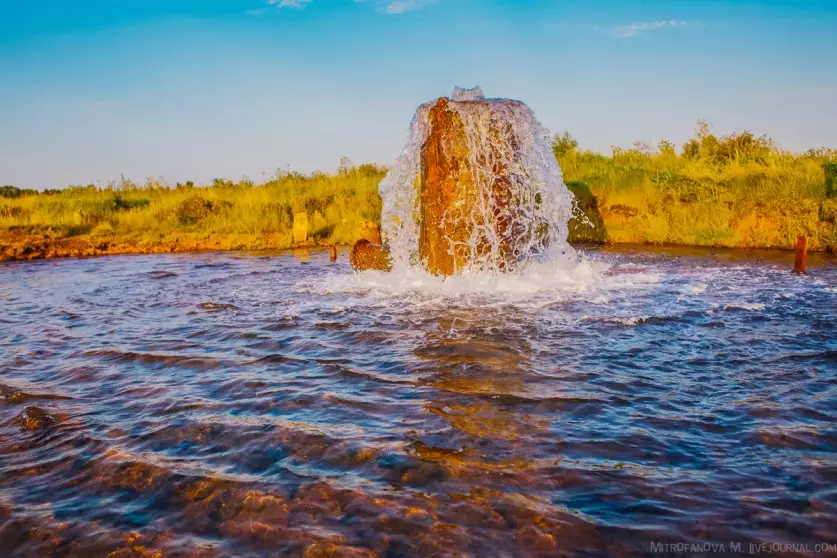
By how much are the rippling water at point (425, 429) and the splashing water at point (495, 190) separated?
1.70 m

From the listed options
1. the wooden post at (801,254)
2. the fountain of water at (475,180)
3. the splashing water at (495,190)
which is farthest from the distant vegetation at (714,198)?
the fountain of water at (475,180)

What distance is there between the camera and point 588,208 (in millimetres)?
14664

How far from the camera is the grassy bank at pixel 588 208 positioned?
40.2ft

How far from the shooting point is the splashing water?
8344 mm

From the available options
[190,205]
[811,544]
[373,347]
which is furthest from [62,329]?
[190,205]

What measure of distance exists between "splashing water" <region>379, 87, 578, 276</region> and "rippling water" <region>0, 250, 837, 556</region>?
170cm

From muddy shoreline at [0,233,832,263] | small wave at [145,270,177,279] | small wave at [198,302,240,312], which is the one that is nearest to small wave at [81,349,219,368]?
small wave at [198,302,240,312]

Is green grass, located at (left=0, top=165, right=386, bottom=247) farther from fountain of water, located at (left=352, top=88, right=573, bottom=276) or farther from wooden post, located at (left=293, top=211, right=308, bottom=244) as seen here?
fountain of water, located at (left=352, top=88, right=573, bottom=276)

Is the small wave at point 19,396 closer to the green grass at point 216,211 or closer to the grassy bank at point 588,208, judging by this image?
the grassy bank at point 588,208

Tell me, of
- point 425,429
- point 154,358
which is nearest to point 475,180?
point 154,358

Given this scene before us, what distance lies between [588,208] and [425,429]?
479 inches

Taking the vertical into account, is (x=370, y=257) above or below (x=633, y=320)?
above

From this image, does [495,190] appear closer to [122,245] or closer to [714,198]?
[714,198]

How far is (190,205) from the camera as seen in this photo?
19.4 m
